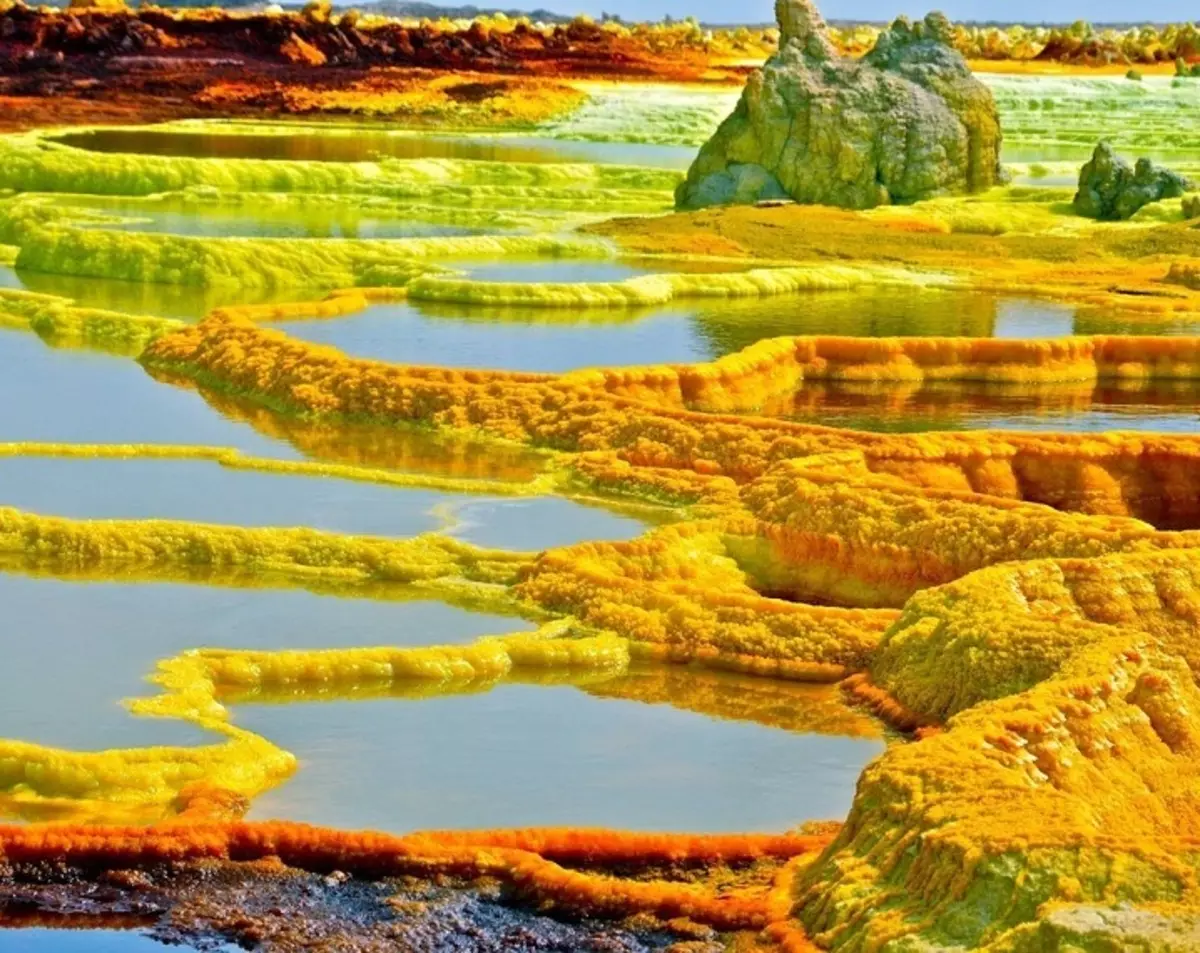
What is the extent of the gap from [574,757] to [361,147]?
24.6 m

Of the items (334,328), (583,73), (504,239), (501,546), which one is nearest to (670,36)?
(583,73)

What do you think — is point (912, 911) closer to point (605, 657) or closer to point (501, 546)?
point (605, 657)

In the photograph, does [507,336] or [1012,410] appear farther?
[507,336]

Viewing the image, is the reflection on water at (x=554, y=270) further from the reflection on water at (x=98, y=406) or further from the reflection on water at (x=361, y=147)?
the reflection on water at (x=361, y=147)

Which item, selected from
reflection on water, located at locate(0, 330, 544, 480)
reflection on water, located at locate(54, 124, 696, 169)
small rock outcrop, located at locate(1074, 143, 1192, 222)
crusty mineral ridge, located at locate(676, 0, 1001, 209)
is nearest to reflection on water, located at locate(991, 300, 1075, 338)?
reflection on water, located at locate(0, 330, 544, 480)

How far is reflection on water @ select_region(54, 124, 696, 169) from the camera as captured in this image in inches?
1139

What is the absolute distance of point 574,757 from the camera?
733 centimetres

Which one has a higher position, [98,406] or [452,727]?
[452,727]

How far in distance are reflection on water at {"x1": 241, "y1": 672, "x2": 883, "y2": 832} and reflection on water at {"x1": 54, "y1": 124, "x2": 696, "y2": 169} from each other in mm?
20470

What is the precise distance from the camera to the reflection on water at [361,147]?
94.9 feet

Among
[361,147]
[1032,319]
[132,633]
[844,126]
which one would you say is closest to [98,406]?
[132,633]

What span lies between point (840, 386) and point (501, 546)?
4545mm

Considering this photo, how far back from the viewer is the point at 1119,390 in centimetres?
1382

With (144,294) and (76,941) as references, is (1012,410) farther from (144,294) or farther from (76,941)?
(76,941)
